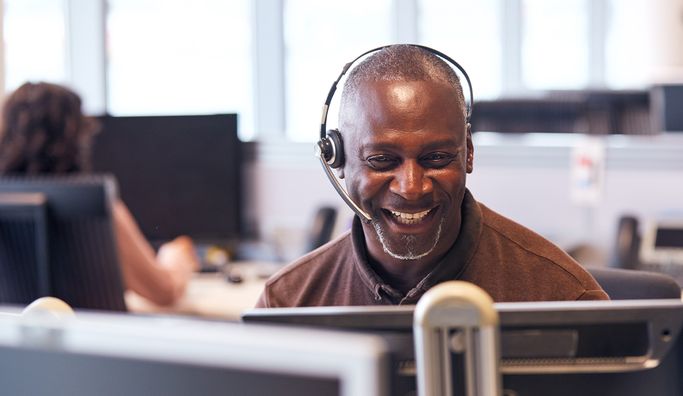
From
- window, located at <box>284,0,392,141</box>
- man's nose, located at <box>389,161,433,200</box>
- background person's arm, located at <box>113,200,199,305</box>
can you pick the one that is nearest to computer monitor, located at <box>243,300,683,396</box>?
man's nose, located at <box>389,161,433,200</box>

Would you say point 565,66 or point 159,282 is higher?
point 565,66

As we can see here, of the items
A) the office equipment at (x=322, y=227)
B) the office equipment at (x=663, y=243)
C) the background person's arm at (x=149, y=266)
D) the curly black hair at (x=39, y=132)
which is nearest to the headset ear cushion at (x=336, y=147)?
the background person's arm at (x=149, y=266)

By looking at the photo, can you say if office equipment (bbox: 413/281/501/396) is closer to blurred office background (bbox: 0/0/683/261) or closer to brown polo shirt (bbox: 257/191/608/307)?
brown polo shirt (bbox: 257/191/608/307)

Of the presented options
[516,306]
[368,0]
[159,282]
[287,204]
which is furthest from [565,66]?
[516,306]

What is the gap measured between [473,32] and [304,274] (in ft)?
19.7

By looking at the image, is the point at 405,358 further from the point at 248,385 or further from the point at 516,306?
the point at 248,385

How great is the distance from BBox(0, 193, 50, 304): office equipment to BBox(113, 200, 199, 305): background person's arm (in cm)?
21

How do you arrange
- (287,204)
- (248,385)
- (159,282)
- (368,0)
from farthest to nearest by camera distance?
(368,0) → (287,204) → (159,282) → (248,385)

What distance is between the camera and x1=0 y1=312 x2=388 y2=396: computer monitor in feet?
2.15

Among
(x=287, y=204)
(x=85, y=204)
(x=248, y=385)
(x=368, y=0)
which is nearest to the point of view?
(x=248, y=385)

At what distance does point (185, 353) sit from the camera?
694 mm

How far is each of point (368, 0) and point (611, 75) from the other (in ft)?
5.86

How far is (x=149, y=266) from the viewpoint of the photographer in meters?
2.67

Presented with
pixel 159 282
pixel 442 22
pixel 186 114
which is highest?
pixel 442 22
